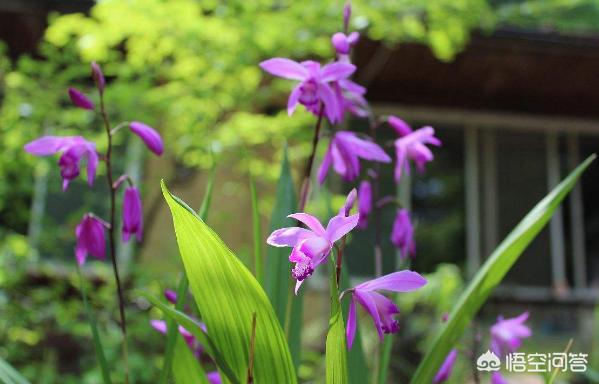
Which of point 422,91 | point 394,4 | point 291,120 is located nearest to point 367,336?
point 291,120

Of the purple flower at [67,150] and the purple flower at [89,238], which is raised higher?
the purple flower at [67,150]

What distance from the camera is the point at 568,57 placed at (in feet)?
20.2

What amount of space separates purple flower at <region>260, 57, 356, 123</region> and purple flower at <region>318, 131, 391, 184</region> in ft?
0.22

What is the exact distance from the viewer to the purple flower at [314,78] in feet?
3.67

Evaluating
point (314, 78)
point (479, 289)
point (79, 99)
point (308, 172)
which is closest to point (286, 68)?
point (314, 78)

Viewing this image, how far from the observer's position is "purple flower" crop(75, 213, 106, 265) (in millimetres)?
1203

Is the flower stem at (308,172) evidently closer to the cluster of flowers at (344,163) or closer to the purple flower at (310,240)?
the cluster of flowers at (344,163)

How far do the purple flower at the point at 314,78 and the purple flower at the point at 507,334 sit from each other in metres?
0.54

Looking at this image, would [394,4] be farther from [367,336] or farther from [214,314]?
[214,314]

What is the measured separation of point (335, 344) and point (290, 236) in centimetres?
14

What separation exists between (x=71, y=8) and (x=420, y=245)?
4.02 metres

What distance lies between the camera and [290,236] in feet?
2.79

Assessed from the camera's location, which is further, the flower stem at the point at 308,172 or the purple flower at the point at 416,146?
the purple flower at the point at 416,146

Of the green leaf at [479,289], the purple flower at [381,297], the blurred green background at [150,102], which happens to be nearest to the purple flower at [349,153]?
the green leaf at [479,289]
